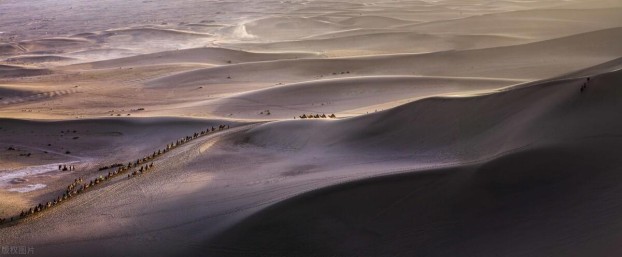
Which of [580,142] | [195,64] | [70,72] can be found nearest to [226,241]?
[580,142]

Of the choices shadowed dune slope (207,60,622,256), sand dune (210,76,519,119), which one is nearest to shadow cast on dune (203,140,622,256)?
shadowed dune slope (207,60,622,256)

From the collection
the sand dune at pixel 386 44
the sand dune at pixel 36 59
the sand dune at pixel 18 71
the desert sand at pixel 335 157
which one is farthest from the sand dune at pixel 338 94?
the sand dune at pixel 36 59

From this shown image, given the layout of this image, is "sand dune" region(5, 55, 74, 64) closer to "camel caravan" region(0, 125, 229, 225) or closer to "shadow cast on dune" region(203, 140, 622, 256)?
"camel caravan" region(0, 125, 229, 225)

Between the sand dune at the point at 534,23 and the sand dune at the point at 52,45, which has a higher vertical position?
the sand dune at the point at 534,23

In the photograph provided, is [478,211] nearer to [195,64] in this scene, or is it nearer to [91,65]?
[195,64]

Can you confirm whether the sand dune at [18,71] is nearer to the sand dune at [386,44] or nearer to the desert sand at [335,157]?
the desert sand at [335,157]

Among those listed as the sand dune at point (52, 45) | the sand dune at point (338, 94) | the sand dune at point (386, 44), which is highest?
the sand dune at point (338, 94)

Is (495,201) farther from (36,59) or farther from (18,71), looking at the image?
(36,59)
